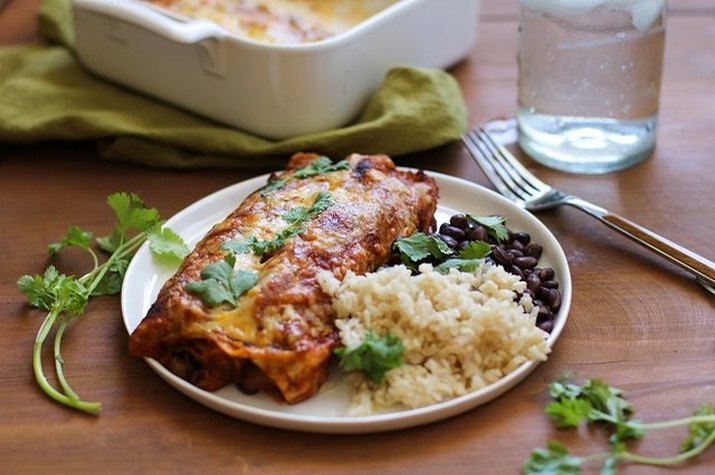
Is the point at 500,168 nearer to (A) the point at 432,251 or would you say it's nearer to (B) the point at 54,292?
(A) the point at 432,251

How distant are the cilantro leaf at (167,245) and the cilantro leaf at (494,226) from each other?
507 millimetres

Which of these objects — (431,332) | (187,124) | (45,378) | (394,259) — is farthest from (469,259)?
(187,124)

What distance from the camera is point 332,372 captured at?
1.55 m

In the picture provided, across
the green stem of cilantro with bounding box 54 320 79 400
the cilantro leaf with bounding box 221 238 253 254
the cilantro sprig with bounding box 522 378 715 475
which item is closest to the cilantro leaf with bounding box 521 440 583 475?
the cilantro sprig with bounding box 522 378 715 475

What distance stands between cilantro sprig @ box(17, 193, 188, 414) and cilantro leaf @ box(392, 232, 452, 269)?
401mm

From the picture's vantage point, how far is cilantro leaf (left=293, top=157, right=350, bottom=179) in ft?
6.16

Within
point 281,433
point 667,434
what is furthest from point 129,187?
point 667,434

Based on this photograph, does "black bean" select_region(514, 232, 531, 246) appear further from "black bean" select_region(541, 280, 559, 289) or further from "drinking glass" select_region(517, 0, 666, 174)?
"drinking glass" select_region(517, 0, 666, 174)

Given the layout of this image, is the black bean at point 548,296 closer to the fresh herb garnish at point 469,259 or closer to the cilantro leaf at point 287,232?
the fresh herb garnish at point 469,259

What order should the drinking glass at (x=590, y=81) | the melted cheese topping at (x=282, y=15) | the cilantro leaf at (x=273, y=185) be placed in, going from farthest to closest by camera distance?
the melted cheese topping at (x=282, y=15) → the drinking glass at (x=590, y=81) → the cilantro leaf at (x=273, y=185)

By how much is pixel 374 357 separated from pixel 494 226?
0.45 meters

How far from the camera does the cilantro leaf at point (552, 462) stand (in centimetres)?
137

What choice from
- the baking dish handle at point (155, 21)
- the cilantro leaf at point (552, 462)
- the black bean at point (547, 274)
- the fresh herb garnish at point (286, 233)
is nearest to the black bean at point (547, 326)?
the black bean at point (547, 274)

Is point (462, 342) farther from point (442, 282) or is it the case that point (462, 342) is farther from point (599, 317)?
point (599, 317)
